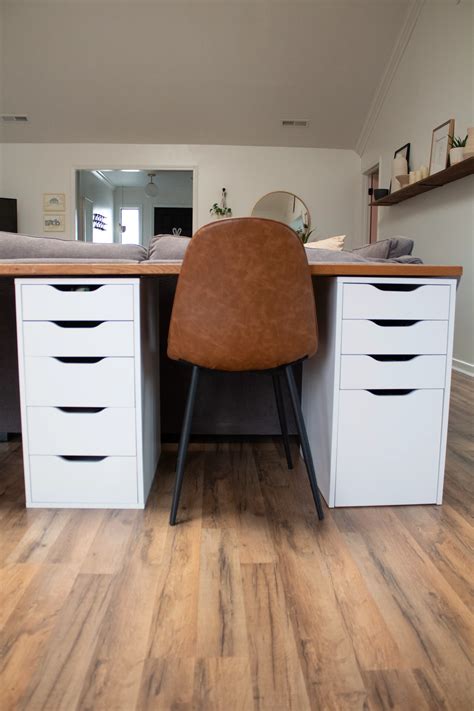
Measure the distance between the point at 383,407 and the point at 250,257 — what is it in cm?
60

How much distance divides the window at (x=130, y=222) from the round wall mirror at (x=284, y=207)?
3558mm

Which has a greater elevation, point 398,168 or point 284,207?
point 398,168

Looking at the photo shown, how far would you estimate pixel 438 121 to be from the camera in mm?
4305

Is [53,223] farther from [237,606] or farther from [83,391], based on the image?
[237,606]

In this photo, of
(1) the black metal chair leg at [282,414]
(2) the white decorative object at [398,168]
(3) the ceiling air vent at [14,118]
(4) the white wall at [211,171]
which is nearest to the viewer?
(1) the black metal chair leg at [282,414]

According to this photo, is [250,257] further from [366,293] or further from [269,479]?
[269,479]

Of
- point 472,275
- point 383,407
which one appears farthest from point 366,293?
point 472,275

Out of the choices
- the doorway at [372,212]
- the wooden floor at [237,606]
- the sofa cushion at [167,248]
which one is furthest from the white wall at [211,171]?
the wooden floor at [237,606]

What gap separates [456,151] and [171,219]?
6387 mm

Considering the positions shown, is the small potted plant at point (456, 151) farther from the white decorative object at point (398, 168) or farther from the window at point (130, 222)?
the window at point (130, 222)

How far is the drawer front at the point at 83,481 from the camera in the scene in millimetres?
1485

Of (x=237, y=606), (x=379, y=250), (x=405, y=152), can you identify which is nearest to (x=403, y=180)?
(x=405, y=152)

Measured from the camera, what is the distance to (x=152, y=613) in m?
1.02

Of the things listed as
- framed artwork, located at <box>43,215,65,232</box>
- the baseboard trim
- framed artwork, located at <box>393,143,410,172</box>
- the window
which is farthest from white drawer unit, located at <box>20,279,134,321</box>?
the window
